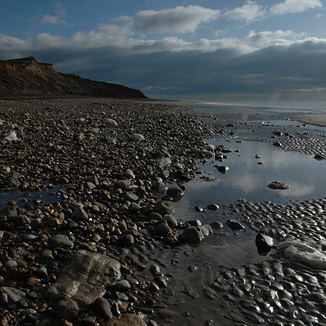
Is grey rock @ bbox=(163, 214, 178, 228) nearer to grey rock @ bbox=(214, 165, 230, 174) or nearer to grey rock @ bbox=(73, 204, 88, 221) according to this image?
grey rock @ bbox=(73, 204, 88, 221)

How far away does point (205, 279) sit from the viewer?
3195 mm

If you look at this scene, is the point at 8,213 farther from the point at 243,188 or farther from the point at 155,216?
the point at 243,188

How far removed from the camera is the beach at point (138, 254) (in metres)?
2.65

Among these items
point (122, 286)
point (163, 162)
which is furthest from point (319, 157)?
point (122, 286)

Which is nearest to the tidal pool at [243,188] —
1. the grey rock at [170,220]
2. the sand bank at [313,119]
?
the grey rock at [170,220]

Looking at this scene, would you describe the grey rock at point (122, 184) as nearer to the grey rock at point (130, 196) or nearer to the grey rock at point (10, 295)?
the grey rock at point (130, 196)

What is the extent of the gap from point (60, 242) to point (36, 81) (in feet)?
220

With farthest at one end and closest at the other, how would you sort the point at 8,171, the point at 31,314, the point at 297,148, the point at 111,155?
the point at 297,148
the point at 111,155
the point at 8,171
the point at 31,314

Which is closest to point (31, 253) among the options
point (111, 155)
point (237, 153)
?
point (111, 155)

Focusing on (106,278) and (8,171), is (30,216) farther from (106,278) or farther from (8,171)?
(8,171)

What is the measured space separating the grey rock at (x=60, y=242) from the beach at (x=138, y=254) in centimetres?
1

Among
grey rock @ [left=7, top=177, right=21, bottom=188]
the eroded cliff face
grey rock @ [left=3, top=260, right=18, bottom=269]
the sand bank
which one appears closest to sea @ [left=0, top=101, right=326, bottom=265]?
grey rock @ [left=7, top=177, right=21, bottom=188]

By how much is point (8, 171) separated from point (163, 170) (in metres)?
3.40

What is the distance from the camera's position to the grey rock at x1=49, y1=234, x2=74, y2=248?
11.5ft
